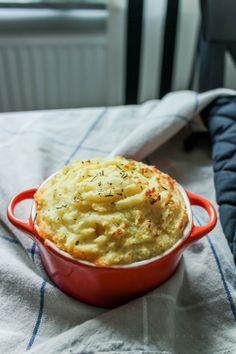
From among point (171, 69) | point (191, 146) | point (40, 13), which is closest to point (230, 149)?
point (191, 146)

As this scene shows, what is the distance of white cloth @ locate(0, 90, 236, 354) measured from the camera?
1.28ft

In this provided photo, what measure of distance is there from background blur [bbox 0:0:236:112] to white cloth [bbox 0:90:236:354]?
508 millimetres

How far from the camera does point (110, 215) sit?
1.34 feet

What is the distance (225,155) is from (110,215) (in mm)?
240

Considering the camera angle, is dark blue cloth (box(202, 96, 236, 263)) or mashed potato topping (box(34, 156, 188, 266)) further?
dark blue cloth (box(202, 96, 236, 263))

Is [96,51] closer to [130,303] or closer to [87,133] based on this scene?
[87,133]

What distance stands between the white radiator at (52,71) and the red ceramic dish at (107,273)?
0.81 metres

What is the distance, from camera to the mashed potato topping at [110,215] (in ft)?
1.28

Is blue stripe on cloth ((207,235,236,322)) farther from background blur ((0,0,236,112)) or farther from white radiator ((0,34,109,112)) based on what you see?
white radiator ((0,34,109,112))

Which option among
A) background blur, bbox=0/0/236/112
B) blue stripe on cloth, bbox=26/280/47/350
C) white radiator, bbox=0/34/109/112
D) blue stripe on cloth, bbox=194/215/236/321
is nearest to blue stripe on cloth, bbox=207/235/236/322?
blue stripe on cloth, bbox=194/215/236/321

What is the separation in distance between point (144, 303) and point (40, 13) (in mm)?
954

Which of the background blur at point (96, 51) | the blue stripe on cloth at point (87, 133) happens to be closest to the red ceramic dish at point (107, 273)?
the blue stripe on cloth at point (87, 133)

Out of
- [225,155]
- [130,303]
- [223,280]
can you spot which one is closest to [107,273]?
[130,303]

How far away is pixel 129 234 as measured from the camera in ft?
1.30
